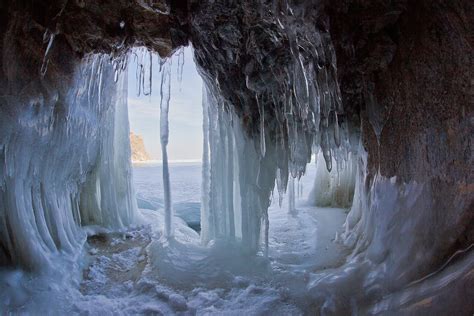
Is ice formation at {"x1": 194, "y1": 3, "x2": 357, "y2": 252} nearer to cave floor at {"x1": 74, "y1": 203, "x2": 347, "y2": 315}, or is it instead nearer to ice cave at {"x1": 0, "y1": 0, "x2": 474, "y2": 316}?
ice cave at {"x1": 0, "y1": 0, "x2": 474, "y2": 316}

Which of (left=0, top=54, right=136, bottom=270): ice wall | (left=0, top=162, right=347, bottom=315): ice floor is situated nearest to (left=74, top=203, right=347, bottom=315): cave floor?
(left=0, top=162, right=347, bottom=315): ice floor

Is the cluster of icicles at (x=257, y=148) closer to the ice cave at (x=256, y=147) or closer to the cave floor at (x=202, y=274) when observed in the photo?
the ice cave at (x=256, y=147)

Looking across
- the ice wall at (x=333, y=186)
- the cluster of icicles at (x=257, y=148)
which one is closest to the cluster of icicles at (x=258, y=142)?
the cluster of icicles at (x=257, y=148)

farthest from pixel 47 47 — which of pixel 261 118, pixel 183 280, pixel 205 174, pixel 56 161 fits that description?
pixel 183 280

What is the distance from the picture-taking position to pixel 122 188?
21.8 feet

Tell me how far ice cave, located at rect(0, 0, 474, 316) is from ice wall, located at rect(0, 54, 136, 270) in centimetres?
3

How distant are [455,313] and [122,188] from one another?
5.98 m

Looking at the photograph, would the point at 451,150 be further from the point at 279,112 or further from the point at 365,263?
the point at 279,112

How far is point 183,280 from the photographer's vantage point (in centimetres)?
376

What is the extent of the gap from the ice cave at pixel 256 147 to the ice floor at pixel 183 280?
2 centimetres

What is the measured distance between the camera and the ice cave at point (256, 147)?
8.22 ft

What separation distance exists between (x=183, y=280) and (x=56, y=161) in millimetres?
2467

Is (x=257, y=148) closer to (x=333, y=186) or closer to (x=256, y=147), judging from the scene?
(x=256, y=147)

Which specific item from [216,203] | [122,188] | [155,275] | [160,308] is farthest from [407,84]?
[122,188]
